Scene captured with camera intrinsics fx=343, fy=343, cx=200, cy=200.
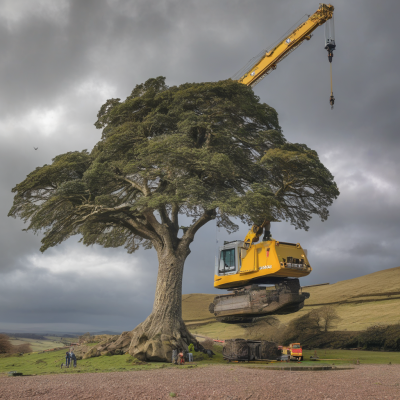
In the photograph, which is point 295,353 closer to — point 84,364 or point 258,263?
point 258,263

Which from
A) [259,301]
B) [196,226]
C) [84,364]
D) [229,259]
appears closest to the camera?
[84,364]

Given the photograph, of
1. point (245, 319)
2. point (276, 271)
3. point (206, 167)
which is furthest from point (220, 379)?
point (206, 167)

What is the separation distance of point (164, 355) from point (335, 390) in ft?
38.1

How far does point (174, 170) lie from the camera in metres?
21.6

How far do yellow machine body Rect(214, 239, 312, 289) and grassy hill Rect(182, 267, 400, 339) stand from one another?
1105 cm

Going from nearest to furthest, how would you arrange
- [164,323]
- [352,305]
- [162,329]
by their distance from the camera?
[162,329] → [164,323] → [352,305]

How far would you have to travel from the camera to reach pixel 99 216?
22906 mm

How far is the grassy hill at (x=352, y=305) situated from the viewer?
27761 mm

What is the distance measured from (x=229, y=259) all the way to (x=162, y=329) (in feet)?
19.2

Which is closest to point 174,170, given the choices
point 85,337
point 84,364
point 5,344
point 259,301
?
point 259,301

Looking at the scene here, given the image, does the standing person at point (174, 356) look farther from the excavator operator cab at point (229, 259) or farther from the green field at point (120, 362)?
the excavator operator cab at point (229, 259)

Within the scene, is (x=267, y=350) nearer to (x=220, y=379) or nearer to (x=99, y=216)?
(x=220, y=379)

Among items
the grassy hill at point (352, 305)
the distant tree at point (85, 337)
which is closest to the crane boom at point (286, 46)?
the grassy hill at point (352, 305)

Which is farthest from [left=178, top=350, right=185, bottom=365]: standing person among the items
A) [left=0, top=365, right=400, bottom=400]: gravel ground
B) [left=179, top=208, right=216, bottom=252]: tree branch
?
[left=179, top=208, right=216, bottom=252]: tree branch
